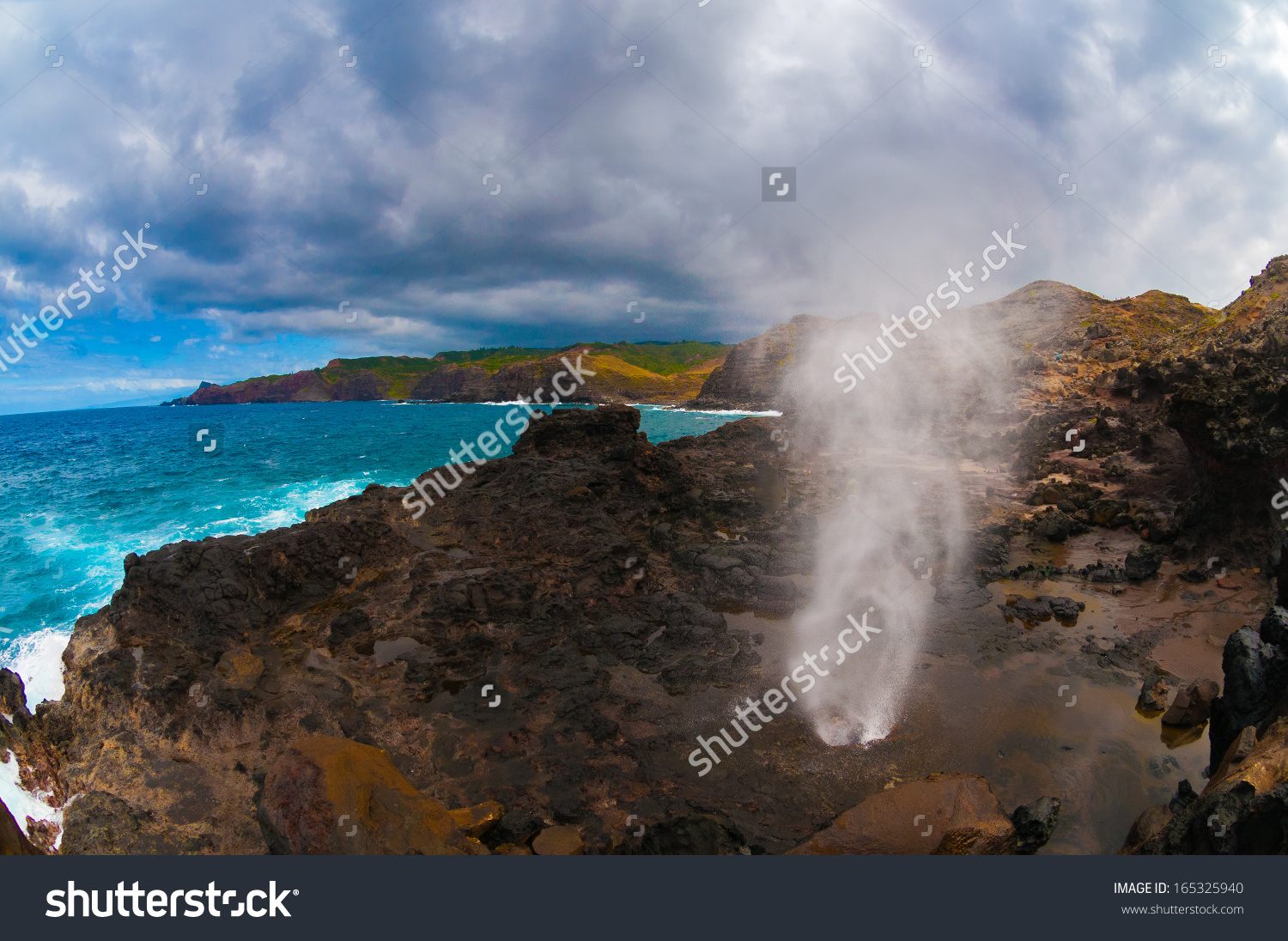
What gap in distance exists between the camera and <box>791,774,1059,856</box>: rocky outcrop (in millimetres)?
7117

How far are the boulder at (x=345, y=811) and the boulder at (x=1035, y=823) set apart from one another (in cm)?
744

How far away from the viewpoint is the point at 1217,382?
1525 centimetres

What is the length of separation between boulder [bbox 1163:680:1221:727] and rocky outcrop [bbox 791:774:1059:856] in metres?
4.26

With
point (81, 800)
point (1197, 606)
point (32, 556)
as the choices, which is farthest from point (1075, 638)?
point (32, 556)

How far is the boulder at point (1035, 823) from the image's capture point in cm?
753

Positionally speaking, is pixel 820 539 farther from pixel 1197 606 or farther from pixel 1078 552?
pixel 1197 606

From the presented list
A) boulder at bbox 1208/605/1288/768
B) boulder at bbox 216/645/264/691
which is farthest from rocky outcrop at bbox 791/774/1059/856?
boulder at bbox 216/645/264/691

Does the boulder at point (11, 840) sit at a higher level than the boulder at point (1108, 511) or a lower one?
lower

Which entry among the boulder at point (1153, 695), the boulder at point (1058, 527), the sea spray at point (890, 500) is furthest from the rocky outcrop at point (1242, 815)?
the boulder at point (1058, 527)

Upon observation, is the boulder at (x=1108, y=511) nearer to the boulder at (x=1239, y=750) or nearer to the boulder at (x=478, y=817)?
the boulder at (x=1239, y=750)

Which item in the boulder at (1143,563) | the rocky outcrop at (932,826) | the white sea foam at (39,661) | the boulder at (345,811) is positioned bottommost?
the rocky outcrop at (932,826)

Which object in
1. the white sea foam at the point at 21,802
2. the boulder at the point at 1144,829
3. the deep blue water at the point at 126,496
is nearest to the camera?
the boulder at the point at 1144,829

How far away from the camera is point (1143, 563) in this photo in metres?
15.8

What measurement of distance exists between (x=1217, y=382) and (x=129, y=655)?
1069 inches
